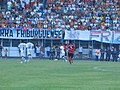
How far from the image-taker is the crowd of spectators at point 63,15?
51.5m

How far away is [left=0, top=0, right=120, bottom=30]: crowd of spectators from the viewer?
169ft

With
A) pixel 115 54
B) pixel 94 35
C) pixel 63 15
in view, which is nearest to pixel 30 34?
pixel 63 15

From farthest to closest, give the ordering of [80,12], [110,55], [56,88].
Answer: [80,12]
[110,55]
[56,88]

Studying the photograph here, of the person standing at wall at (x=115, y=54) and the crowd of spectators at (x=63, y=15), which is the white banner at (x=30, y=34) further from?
the person standing at wall at (x=115, y=54)

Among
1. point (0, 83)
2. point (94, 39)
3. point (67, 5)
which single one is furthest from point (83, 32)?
point (0, 83)

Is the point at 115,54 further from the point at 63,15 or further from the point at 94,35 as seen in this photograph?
the point at 63,15

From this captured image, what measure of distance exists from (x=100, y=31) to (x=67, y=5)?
214 inches

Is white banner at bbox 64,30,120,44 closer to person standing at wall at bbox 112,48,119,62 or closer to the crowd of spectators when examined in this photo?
the crowd of spectators

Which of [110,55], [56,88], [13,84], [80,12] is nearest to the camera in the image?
[56,88]

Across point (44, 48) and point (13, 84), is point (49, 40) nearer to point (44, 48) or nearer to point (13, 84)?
point (44, 48)

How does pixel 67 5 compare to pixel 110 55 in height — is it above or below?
above

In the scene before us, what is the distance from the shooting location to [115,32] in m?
50.5

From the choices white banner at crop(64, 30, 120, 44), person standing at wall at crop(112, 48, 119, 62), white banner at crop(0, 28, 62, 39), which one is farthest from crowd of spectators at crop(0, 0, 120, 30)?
person standing at wall at crop(112, 48, 119, 62)

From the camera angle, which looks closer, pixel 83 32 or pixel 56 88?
pixel 56 88
